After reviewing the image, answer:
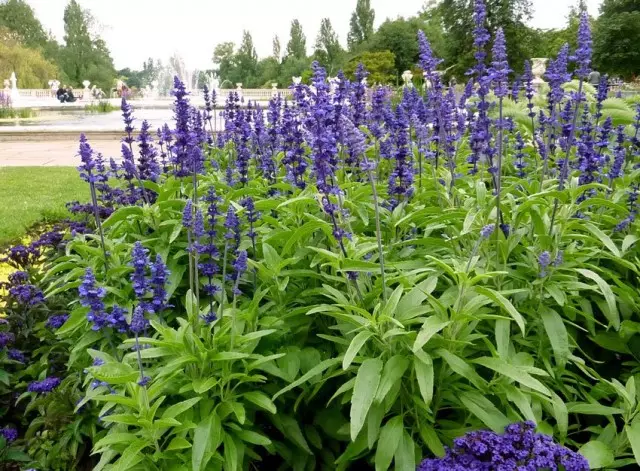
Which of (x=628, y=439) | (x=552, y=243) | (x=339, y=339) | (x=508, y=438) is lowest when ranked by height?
(x=628, y=439)

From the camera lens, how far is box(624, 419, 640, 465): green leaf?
2148 millimetres

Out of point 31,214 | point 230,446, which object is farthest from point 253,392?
point 31,214

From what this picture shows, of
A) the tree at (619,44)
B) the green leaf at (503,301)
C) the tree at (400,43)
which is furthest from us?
the tree at (400,43)

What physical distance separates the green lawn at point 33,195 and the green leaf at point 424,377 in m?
6.16

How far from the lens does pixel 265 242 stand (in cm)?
302

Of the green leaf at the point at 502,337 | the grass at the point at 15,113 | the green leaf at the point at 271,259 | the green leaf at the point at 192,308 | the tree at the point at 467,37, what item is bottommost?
the green leaf at the point at 502,337

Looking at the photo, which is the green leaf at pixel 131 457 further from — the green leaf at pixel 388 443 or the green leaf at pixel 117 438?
the green leaf at pixel 388 443

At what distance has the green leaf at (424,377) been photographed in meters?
2.04

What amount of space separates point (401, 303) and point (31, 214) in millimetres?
7046

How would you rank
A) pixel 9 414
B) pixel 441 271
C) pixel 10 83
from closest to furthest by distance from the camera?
pixel 441 271, pixel 9 414, pixel 10 83

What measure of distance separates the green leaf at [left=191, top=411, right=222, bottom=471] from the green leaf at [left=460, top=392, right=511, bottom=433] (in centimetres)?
97

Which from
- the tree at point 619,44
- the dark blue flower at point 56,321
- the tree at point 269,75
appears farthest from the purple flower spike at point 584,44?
the tree at point 269,75

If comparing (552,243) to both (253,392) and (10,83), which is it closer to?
(253,392)

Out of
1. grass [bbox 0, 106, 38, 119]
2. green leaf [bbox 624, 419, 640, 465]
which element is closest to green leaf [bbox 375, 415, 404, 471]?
green leaf [bbox 624, 419, 640, 465]
